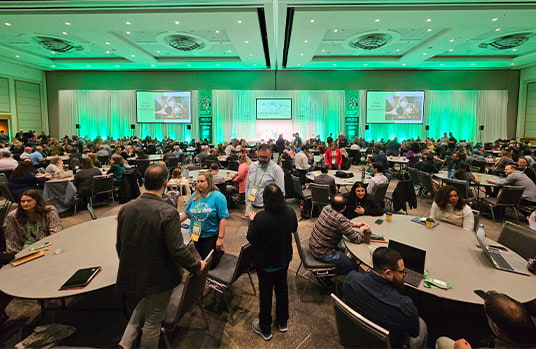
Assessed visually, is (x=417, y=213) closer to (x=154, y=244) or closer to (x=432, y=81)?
(x=154, y=244)

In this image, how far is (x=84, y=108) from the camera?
18250mm

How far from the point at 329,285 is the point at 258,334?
1.08 metres

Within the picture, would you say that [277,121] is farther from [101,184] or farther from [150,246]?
[150,246]

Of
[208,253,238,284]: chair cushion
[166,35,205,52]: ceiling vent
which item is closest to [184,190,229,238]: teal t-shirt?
[208,253,238,284]: chair cushion

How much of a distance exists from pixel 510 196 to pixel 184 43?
12.4 metres

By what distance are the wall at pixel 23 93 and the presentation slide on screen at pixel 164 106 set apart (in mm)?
6131

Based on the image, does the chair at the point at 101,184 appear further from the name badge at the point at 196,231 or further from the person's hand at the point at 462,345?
the person's hand at the point at 462,345

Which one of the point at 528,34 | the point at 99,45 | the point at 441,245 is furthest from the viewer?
the point at 99,45

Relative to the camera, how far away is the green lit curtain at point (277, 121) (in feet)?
58.7

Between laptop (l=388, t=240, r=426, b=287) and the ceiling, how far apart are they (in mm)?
7589

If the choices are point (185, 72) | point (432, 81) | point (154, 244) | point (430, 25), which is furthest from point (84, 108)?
point (432, 81)

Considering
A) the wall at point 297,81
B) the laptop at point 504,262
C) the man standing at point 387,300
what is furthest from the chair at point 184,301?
the wall at point 297,81

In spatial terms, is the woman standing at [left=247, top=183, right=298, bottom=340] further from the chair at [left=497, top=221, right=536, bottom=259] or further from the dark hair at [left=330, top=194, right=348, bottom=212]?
the chair at [left=497, top=221, right=536, bottom=259]

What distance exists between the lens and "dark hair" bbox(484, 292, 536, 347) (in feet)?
4.42
